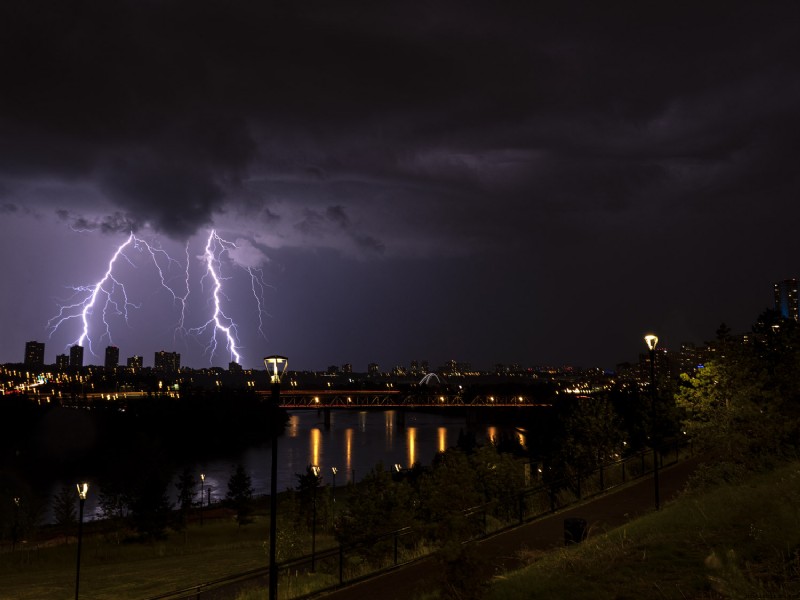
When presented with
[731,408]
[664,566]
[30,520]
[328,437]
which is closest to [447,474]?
[731,408]

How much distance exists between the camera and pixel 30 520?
45.6m

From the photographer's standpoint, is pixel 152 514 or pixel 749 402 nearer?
pixel 749 402

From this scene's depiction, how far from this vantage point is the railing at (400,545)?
13656mm

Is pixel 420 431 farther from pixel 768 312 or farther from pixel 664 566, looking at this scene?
pixel 664 566

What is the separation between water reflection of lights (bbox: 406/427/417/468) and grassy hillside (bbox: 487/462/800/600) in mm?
71262

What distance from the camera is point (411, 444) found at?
353 ft

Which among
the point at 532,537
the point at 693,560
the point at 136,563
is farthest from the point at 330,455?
the point at 693,560

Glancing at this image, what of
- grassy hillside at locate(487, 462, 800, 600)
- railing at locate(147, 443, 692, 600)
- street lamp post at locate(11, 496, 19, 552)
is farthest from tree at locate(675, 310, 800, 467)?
street lamp post at locate(11, 496, 19, 552)

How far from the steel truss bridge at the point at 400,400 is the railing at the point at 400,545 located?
362 feet

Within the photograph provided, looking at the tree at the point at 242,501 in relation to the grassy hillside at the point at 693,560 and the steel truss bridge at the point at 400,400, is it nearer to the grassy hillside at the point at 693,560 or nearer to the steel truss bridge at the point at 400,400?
the grassy hillside at the point at 693,560

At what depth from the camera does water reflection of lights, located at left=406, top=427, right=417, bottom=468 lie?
85.7 m

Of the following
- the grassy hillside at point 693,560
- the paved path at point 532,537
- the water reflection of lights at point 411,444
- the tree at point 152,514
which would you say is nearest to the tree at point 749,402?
the paved path at point 532,537

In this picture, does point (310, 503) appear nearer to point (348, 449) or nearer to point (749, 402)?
point (749, 402)

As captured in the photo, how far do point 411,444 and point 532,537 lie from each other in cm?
9458
